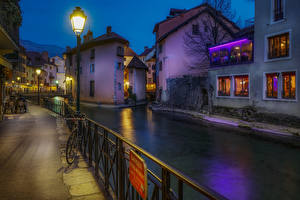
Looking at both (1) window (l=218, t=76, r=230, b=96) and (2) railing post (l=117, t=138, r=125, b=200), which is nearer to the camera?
(2) railing post (l=117, t=138, r=125, b=200)

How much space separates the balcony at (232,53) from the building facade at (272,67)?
13.2 inches

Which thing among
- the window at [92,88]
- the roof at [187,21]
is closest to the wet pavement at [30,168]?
the roof at [187,21]

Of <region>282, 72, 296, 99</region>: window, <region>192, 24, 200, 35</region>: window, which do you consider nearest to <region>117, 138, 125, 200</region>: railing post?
<region>282, 72, 296, 99</region>: window

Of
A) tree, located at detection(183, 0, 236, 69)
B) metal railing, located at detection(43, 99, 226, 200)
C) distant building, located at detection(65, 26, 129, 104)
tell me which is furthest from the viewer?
distant building, located at detection(65, 26, 129, 104)

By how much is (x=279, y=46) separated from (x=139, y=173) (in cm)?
1878

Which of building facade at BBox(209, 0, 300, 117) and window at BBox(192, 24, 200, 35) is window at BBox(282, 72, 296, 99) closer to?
building facade at BBox(209, 0, 300, 117)

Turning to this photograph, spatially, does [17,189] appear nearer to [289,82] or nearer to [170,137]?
[170,137]

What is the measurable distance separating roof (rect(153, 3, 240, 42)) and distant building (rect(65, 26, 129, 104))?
6.44 metres

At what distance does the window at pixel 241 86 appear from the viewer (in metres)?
19.8

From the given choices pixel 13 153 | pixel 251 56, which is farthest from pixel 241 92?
pixel 13 153

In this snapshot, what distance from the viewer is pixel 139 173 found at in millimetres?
2318

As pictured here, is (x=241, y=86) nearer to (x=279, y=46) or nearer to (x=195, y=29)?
(x=279, y=46)

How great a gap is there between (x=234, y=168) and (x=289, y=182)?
1.70 metres

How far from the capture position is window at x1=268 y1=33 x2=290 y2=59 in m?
16.4
